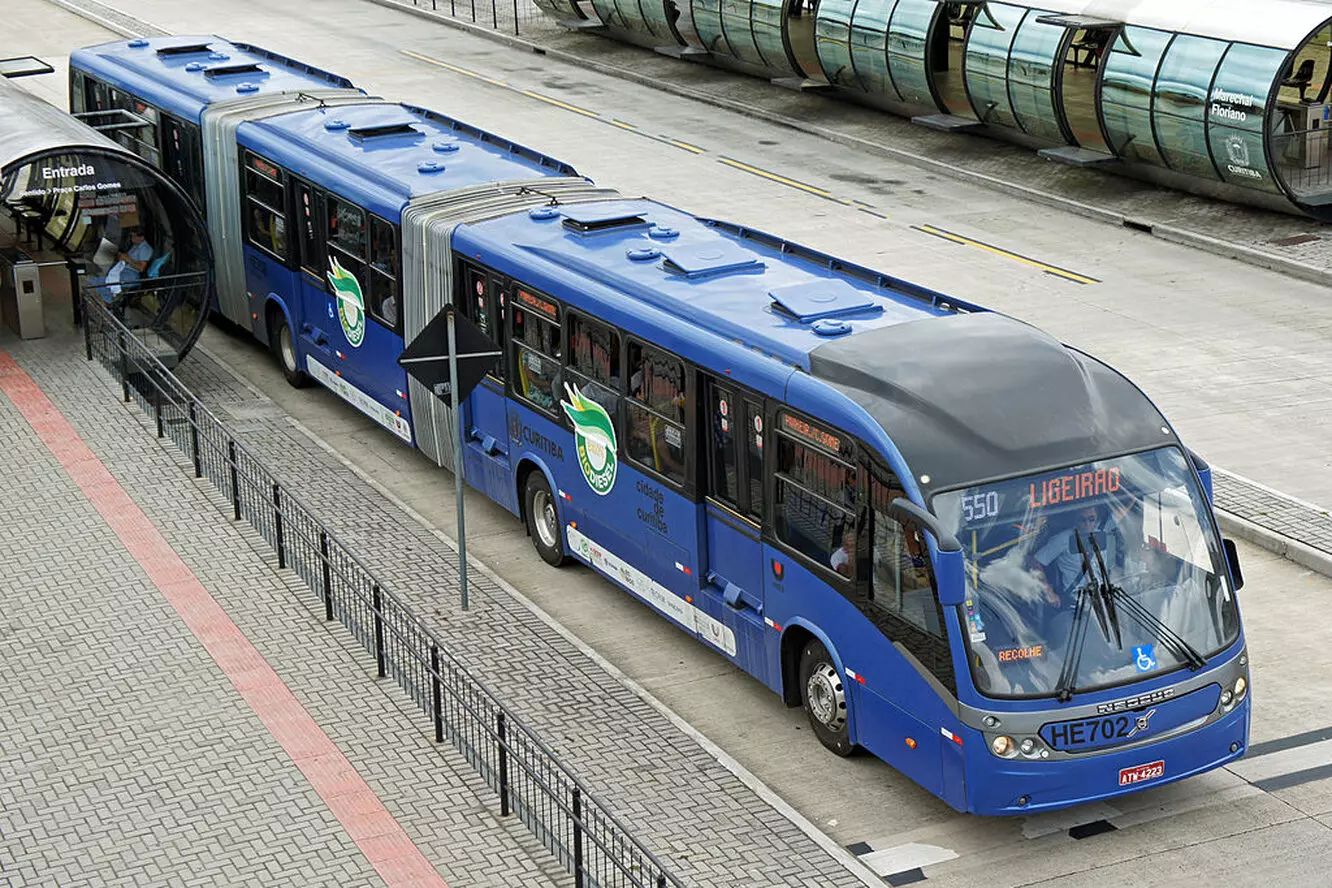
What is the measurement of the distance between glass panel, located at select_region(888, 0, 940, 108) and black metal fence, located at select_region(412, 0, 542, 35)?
571 inches

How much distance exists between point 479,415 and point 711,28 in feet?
76.6

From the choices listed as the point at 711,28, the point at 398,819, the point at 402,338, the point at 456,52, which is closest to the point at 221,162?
the point at 402,338

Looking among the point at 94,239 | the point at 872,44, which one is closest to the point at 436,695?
the point at 94,239

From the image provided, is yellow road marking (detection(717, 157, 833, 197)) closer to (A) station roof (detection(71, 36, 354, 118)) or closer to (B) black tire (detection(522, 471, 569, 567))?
(A) station roof (detection(71, 36, 354, 118))

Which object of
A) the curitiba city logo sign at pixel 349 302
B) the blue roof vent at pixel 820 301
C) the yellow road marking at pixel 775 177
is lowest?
the yellow road marking at pixel 775 177

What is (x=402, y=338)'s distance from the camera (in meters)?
18.9

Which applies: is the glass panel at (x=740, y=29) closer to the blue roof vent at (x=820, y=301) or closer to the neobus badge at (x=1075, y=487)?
the blue roof vent at (x=820, y=301)

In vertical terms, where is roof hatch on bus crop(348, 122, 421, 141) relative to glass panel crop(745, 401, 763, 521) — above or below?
above

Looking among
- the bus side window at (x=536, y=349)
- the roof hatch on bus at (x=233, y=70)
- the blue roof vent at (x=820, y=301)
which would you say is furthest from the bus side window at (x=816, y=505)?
the roof hatch on bus at (x=233, y=70)

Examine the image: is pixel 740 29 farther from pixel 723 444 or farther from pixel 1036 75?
pixel 723 444

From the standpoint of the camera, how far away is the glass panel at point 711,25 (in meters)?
39.1

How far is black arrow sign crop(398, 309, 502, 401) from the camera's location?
49.0 feet

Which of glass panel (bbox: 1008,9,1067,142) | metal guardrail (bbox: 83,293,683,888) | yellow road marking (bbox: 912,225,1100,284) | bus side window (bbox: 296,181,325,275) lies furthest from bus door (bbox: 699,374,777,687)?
glass panel (bbox: 1008,9,1067,142)

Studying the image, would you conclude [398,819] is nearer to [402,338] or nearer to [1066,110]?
[402,338]
